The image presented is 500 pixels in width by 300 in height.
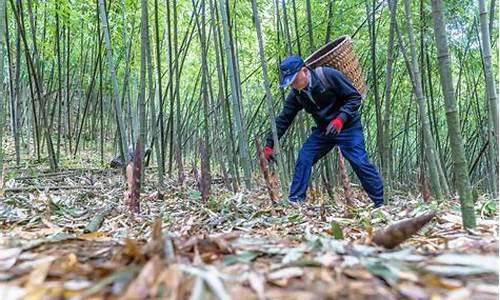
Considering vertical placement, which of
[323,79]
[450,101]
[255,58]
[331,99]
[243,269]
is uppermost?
[255,58]

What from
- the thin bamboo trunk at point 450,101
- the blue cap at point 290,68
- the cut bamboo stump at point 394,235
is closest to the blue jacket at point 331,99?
the blue cap at point 290,68

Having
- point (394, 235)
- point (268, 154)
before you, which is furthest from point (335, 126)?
point (394, 235)

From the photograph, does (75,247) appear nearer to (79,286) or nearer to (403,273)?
(79,286)

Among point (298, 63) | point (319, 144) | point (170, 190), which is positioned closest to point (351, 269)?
point (298, 63)

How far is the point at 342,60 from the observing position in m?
3.02

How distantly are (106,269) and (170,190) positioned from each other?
2632 millimetres

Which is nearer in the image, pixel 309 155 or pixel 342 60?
pixel 342 60

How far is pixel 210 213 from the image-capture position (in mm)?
2123

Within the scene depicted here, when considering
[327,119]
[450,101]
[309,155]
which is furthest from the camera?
[309,155]

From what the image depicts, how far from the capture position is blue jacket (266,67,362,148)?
2.90m

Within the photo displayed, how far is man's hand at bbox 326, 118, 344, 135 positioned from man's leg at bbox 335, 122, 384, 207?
7.5 inches

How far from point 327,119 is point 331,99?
0.40 feet

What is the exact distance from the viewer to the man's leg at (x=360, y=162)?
2.88m

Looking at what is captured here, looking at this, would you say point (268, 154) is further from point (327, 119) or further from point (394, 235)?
point (394, 235)
